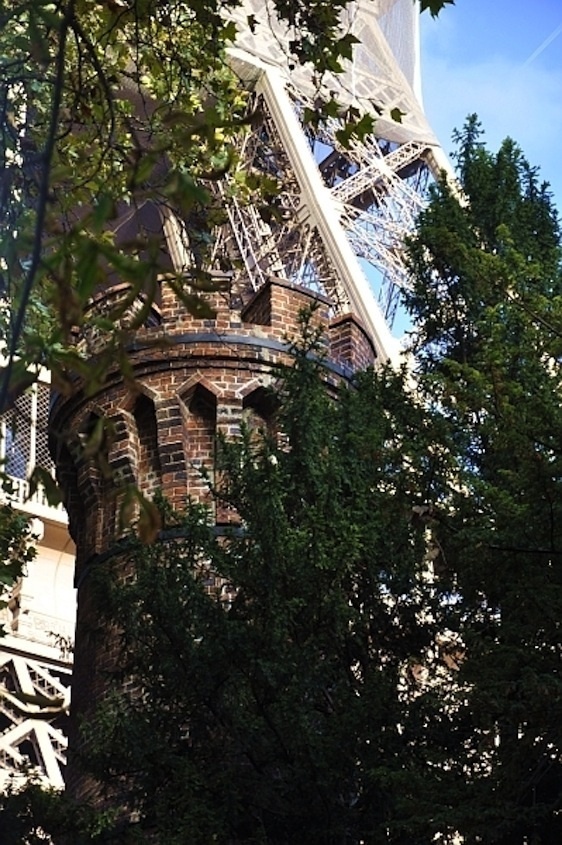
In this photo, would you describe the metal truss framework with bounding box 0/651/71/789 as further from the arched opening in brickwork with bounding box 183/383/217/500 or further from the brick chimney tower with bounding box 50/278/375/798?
the arched opening in brickwork with bounding box 183/383/217/500

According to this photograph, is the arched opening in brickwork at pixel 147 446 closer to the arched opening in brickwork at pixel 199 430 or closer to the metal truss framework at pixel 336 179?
the arched opening in brickwork at pixel 199 430

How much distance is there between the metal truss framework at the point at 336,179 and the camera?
27984 mm

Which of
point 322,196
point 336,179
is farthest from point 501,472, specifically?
point 336,179

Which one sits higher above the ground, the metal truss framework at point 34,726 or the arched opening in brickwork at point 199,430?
the metal truss framework at point 34,726

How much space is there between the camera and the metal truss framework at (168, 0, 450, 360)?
2798cm

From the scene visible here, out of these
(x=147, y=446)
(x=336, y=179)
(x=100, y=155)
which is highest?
(x=336, y=179)

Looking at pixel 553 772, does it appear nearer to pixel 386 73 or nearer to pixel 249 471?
pixel 249 471

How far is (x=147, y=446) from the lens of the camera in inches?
570

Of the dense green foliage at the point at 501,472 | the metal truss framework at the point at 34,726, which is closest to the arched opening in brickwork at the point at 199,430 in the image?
the dense green foliage at the point at 501,472

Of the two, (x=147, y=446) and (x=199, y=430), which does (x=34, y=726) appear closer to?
(x=147, y=446)

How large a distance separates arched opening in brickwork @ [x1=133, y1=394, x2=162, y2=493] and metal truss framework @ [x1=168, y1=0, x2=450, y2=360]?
34.9 ft

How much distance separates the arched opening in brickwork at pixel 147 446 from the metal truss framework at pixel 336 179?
34.9ft

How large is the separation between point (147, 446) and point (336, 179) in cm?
1925

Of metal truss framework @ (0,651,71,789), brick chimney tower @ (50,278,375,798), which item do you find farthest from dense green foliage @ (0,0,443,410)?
metal truss framework @ (0,651,71,789)
